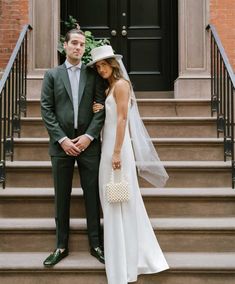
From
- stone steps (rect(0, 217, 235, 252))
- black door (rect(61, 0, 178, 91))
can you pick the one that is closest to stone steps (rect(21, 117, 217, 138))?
stone steps (rect(0, 217, 235, 252))

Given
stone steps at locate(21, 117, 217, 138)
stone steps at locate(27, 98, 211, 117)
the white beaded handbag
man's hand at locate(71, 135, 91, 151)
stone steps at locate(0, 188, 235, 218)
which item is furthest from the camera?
stone steps at locate(27, 98, 211, 117)

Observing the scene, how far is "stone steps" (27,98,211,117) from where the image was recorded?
5547 millimetres

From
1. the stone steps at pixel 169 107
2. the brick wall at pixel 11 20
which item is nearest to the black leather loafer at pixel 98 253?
the stone steps at pixel 169 107

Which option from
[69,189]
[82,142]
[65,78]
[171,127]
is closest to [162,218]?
[69,189]

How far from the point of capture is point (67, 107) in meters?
3.51

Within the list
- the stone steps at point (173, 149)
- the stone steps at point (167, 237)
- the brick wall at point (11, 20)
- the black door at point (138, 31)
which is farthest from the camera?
the black door at point (138, 31)

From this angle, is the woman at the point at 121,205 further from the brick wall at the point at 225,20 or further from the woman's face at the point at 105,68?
the brick wall at the point at 225,20

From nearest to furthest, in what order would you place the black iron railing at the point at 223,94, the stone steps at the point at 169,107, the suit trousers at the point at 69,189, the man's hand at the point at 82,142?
the man's hand at the point at 82,142 → the suit trousers at the point at 69,189 → the black iron railing at the point at 223,94 → the stone steps at the point at 169,107

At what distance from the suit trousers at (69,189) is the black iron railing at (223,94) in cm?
160

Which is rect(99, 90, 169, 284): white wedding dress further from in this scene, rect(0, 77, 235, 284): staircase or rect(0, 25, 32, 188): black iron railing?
rect(0, 25, 32, 188): black iron railing

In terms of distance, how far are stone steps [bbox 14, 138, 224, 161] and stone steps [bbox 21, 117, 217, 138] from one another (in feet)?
1.09

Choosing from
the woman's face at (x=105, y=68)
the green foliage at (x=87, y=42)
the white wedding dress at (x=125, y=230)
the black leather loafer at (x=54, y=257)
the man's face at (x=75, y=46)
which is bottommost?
the black leather loafer at (x=54, y=257)

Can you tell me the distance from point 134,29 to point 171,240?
415cm

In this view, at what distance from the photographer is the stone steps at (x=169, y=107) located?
555 centimetres
